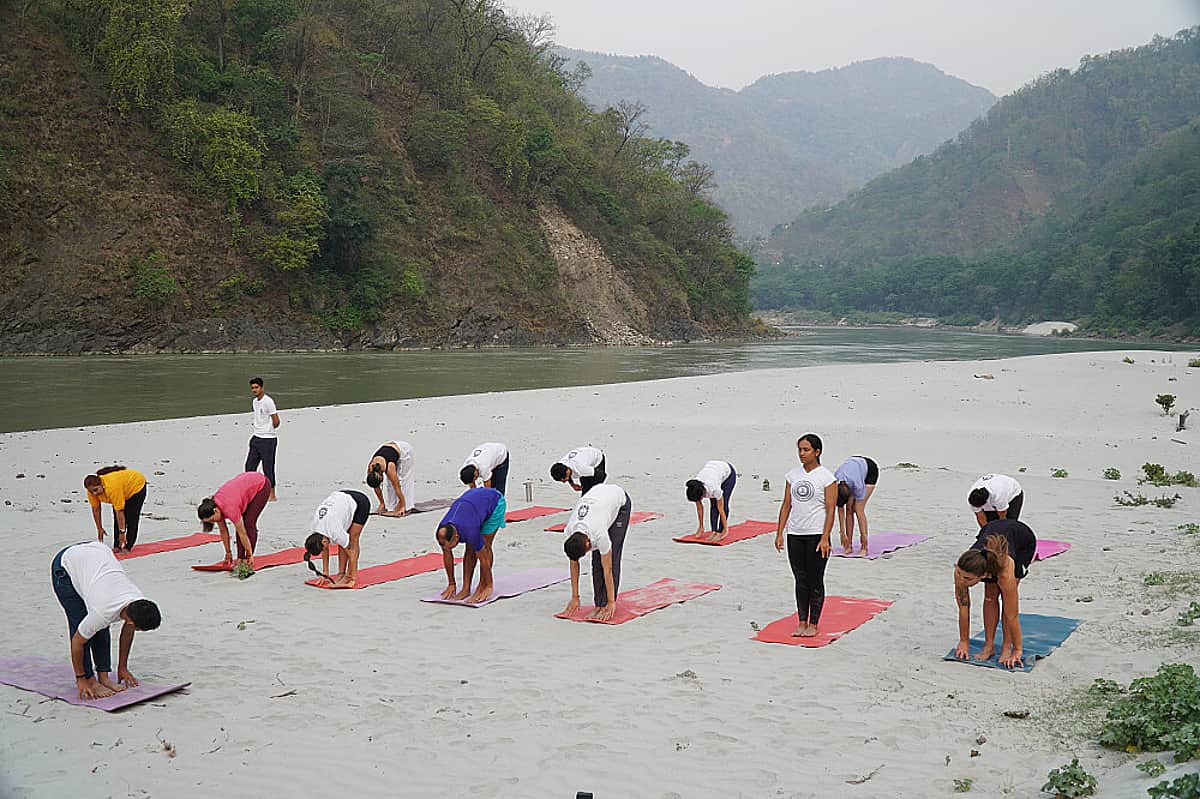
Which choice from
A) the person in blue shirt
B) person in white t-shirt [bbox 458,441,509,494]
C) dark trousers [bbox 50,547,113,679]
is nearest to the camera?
dark trousers [bbox 50,547,113,679]

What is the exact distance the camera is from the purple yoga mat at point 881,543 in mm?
11102

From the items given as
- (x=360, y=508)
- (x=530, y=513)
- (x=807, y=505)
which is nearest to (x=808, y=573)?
(x=807, y=505)

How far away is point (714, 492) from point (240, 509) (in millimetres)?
5256

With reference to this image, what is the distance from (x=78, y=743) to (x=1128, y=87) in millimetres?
160301

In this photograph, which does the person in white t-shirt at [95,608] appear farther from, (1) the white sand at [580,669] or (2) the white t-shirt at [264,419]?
(2) the white t-shirt at [264,419]

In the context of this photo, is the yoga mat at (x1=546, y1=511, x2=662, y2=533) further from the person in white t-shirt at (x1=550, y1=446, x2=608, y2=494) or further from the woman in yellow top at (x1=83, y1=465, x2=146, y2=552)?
the woman in yellow top at (x1=83, y1=465, x2=146, y2=552)

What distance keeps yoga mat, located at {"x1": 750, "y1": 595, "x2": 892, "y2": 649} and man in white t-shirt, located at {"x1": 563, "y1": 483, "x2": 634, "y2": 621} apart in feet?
4.51

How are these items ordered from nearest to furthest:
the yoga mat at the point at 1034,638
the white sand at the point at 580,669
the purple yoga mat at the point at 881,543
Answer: the white sand at the point at 580,669, the yoga mat at the point at 1034,638, the purple yoga mat at the point at 881,543

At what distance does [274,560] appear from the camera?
1081 centimetres

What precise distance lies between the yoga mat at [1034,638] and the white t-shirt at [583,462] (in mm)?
4797

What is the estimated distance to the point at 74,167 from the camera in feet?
159

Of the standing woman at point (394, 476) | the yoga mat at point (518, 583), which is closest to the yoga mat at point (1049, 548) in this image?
the yoga mat at point (518, 583)

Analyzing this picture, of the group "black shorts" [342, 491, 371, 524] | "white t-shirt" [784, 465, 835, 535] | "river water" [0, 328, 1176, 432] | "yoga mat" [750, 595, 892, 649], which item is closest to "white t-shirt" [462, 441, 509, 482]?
"black shorts" [342, 491, 371, 524]

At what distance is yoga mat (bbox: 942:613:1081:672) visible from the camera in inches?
284
